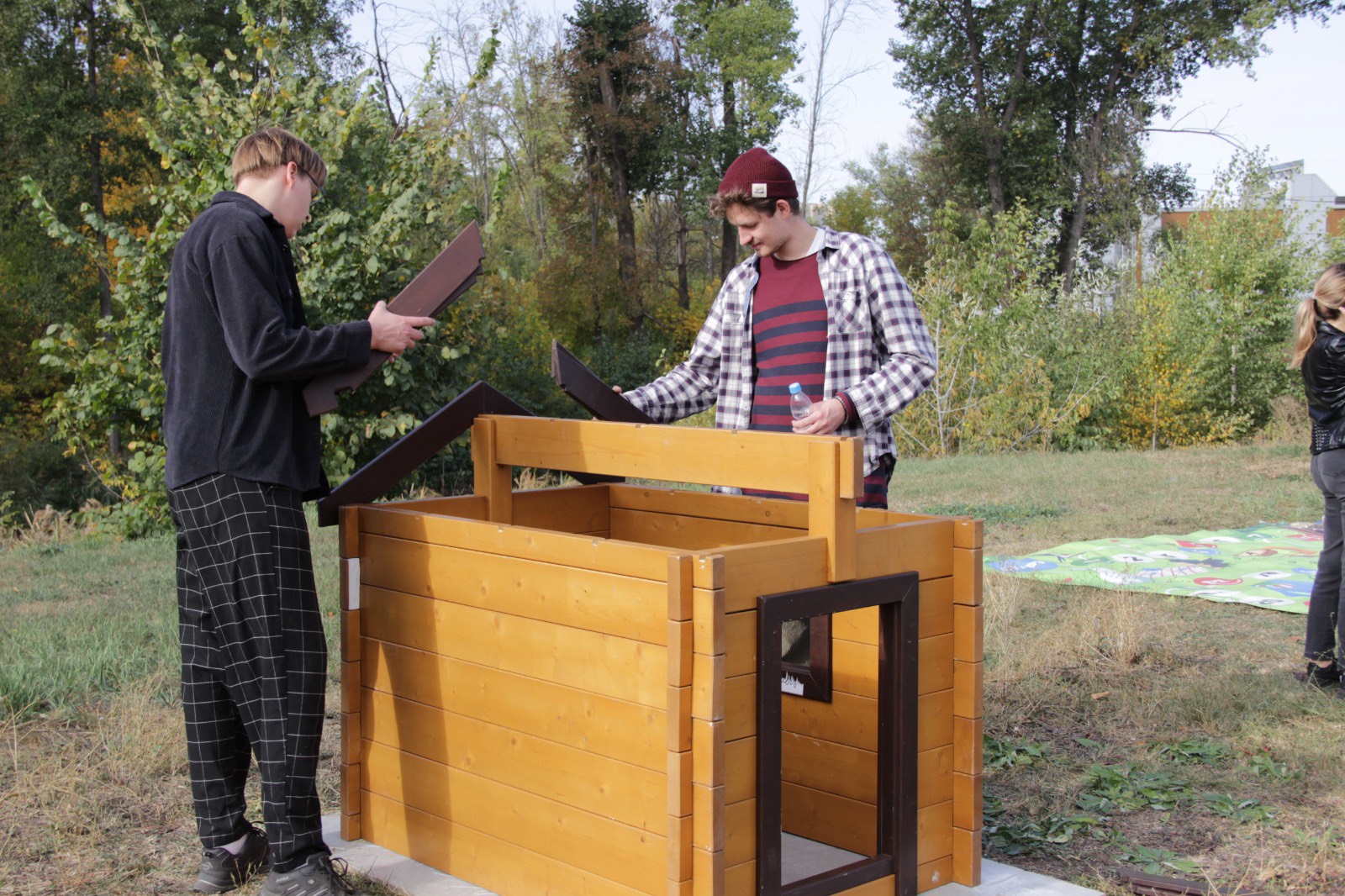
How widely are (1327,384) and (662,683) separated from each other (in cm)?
353

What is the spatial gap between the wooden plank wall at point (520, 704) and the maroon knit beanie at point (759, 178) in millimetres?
1153

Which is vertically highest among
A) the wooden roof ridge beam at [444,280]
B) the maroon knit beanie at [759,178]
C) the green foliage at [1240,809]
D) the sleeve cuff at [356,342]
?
the maroon knit beanie at [759,178]

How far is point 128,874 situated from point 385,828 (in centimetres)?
67

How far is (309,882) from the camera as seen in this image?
2746 millimetres

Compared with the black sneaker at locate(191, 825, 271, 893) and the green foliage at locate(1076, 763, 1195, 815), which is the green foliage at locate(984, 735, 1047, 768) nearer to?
the green foliage at locate(1076, 763, 1195, 815)

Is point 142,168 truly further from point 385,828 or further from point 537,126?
point 385,828

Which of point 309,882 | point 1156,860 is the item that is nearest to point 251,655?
point 309,882

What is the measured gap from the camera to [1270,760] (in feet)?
12.3

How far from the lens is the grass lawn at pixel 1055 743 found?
313 cm

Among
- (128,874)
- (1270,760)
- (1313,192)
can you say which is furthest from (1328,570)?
(1313,192)

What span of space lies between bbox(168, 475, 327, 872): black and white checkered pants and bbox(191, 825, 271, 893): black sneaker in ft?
0.14

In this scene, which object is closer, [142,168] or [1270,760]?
[1270,760]

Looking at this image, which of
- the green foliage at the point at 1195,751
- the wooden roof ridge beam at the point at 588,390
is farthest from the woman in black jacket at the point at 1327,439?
the wooden roof ridge beam at the point at 588,390

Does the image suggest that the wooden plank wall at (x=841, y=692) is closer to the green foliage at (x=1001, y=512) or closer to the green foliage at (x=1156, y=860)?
the green foliage at (x=1156, y=860)
